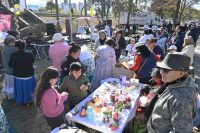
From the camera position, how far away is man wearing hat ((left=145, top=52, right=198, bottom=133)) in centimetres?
A: 186

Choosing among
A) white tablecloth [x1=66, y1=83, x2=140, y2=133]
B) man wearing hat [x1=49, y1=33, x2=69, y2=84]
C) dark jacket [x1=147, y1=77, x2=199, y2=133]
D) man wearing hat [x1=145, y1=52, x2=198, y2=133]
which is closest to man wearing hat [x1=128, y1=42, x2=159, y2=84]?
white tablecloth [x1=66, y1=83, x2=140, y2=133]

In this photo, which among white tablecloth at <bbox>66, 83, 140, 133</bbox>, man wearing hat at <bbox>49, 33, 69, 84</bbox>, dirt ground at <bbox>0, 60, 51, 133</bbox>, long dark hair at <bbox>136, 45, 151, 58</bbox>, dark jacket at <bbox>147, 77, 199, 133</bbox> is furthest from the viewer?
man wearing hat at <bbox>49, 33, 69, 84</bbox>

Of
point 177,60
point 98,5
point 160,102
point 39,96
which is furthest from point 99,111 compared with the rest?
point 98,5

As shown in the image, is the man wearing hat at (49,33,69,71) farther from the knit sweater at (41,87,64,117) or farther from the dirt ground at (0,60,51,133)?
the knit sweater at (41,87,64,117)

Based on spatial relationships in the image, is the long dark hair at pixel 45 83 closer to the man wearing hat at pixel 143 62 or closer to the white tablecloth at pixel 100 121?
the white tablecloth at pixel 100 121

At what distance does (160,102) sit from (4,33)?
6693 millimetres

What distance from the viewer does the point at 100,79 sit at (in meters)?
5.61

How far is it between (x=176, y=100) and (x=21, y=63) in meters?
3.92

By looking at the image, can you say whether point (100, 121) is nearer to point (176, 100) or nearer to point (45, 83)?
point (45, 83)

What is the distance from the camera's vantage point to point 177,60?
80.7 inches

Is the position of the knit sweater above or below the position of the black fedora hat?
below

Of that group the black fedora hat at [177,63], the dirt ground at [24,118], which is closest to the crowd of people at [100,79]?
the black fedora hat at [177,63]

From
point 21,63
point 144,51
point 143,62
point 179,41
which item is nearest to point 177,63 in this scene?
point 144,51

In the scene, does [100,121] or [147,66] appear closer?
[100,121]
